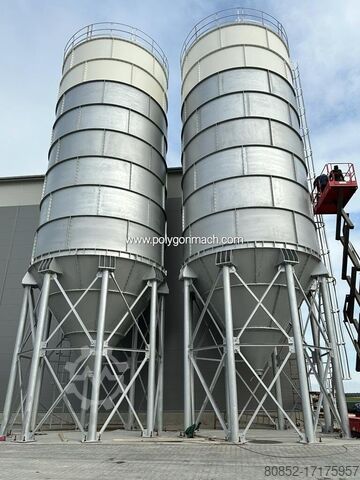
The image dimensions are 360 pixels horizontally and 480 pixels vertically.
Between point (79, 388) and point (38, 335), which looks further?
point (79, 388)

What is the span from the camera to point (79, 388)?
15531mm

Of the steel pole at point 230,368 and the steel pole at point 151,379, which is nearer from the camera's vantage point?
the steel pole at point 230,368

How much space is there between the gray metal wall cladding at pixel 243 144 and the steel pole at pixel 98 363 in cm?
303

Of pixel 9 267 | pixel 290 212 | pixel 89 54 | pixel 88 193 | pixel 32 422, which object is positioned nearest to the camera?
pixel 32 422

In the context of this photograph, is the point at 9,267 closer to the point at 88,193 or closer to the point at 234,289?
the point at 88,193

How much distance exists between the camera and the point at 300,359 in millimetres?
10133

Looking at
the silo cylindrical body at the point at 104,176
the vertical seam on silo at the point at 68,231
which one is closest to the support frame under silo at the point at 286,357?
the silo cylindrical body at the point at 104,176

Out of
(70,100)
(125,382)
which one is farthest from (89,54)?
(125,382)

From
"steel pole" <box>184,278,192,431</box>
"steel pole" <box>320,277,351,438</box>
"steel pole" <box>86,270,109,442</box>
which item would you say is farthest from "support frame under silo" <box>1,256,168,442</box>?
"steel pole" <box>320,277,351,438</box>

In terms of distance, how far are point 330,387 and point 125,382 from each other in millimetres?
7996

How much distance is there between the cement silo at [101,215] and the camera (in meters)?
11.7

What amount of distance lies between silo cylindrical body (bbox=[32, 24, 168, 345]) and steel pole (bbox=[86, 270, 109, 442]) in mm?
735

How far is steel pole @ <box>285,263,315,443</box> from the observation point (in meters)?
9.51

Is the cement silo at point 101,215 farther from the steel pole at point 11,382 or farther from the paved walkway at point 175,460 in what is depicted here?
the paved walkway at point 175,460
